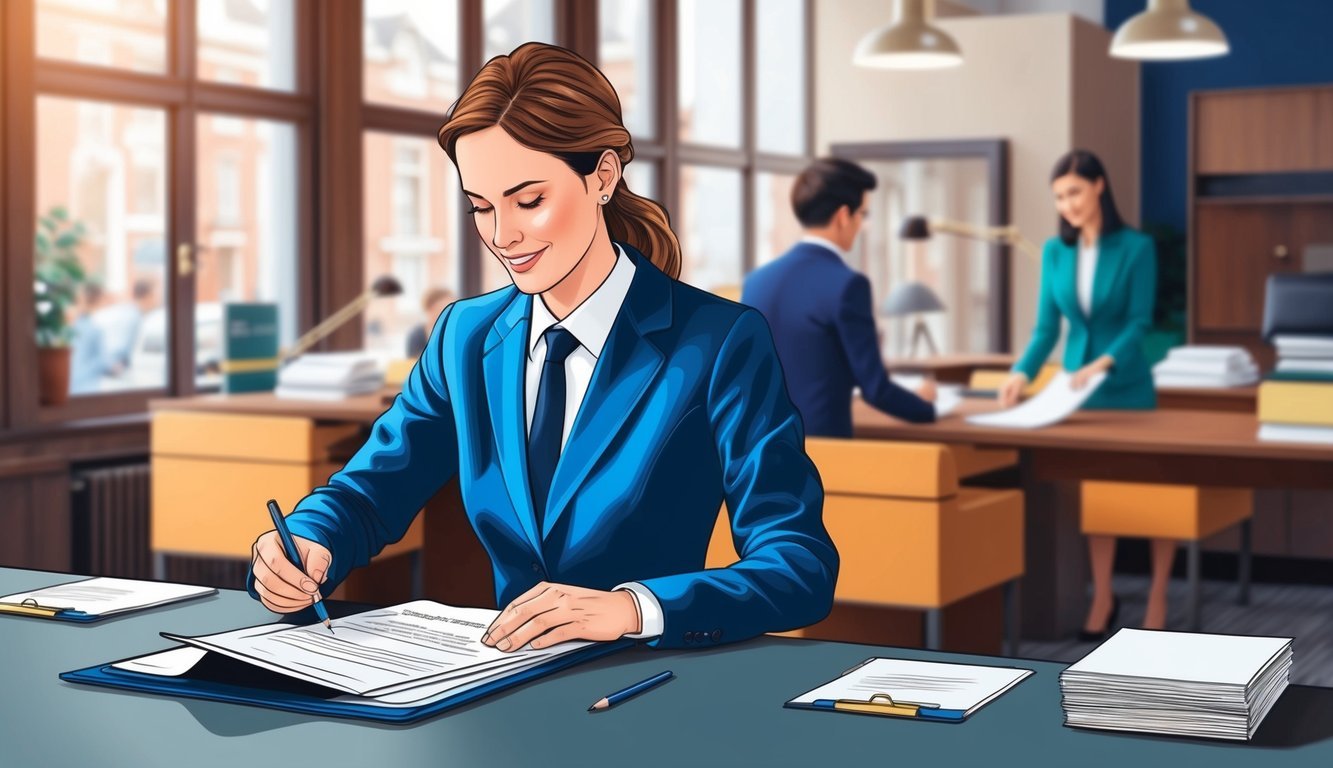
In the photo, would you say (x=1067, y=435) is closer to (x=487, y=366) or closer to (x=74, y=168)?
(x=487, y=366)

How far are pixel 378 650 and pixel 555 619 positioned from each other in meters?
0.18

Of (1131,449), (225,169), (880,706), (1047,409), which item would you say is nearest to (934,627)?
(1131,449)

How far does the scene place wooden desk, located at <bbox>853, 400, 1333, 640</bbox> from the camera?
3.84m

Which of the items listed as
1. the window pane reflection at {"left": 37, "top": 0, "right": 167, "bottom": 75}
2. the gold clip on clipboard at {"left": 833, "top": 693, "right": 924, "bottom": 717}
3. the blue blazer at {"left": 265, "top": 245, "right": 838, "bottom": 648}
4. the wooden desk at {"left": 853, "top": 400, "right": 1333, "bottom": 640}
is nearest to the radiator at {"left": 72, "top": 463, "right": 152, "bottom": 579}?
the window pane reflection at {"left": 37, "top": 0, "right": 167, "bottom": 75}

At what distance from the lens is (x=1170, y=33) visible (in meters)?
6.36

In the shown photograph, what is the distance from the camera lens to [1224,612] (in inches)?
231

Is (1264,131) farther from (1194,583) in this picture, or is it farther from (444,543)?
(444,543)

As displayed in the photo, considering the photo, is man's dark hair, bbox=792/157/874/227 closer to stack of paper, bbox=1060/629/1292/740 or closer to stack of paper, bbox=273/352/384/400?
stack of paper, bbox=273/352/384/400

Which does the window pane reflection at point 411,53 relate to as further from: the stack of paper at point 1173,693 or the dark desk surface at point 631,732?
the stack of paper at point 1173,693

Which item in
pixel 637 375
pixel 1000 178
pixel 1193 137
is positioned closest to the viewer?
pixel 637 375

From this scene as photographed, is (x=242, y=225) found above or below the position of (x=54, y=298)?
above

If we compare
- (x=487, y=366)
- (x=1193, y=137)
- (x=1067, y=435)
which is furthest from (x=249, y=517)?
(x=1193, y=137)

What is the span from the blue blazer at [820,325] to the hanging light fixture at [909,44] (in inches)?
98.7

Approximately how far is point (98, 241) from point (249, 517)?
163 cm
